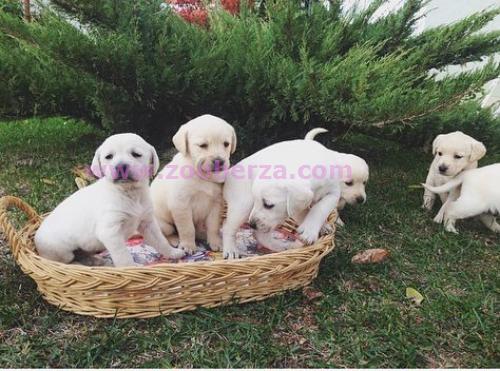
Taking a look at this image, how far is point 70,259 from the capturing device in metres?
2.61

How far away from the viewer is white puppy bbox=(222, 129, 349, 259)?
2.49 m

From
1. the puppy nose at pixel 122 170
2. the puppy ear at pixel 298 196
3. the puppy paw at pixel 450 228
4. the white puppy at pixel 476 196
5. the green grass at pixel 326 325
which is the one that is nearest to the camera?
the green grass at pixel 326 325

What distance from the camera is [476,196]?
11.7ft

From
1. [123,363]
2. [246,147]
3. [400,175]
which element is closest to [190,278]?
[123,363]

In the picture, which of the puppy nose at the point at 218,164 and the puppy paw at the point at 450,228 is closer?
the puppy nose at the point at 218,164

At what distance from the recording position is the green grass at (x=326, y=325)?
84.5 inches

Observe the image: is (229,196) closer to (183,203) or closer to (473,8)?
(183,203)

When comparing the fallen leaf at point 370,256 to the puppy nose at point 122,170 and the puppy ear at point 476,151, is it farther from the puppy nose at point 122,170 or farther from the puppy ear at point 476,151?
the puppy nose at point 122,170

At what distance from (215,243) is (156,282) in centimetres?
88

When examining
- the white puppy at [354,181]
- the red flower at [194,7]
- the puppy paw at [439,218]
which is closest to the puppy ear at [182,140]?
the white puppy at [354,181]

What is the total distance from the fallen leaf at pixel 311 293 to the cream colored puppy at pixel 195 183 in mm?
Result: 651

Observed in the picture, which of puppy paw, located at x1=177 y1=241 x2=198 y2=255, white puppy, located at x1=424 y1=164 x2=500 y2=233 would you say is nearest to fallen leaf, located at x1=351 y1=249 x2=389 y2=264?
white puppy, located at x1=424 y1=164 x2=500 y2=233

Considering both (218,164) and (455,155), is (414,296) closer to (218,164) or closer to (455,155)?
(218,164)

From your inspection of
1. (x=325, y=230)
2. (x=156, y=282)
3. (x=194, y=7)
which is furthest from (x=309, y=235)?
(x=194, y=7)
